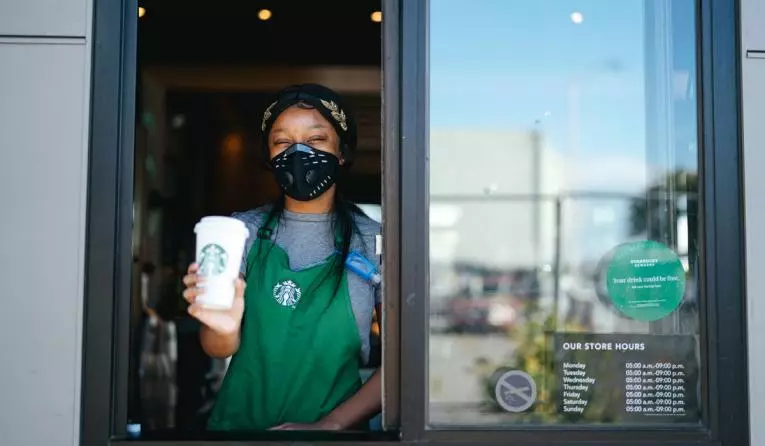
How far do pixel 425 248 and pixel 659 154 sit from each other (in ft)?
2.44

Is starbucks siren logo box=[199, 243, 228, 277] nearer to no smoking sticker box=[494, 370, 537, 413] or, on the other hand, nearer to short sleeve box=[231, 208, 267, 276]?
short sleeve box=[231, 208, 267, 276]

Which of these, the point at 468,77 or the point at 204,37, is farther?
the point at 204,37

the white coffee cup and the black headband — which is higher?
the black headband

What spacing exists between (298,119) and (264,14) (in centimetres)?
259

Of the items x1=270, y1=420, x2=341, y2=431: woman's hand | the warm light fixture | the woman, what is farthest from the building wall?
the warm light fixture

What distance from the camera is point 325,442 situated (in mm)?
2332

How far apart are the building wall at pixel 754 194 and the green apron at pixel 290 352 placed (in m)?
1.20

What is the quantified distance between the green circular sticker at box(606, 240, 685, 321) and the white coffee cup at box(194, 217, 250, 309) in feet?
3.47

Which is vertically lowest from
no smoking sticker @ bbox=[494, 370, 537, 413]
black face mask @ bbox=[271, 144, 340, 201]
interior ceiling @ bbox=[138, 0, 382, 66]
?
no smoking sticker @ bbox=[494, 370, 537, 413]

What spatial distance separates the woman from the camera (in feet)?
9.21

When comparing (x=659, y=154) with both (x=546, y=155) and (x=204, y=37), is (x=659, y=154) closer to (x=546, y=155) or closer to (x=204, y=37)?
(x=546, y=155)

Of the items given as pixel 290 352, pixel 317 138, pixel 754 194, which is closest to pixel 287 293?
pixel 290 352

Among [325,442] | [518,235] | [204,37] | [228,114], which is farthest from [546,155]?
[228,114]

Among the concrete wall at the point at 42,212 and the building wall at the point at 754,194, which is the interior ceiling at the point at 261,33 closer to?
the concrete wall at the point at 42,212
